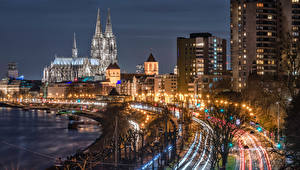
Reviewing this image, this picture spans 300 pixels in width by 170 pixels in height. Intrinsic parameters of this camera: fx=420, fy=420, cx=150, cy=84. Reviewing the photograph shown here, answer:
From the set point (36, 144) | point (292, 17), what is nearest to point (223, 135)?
point (36, 144)

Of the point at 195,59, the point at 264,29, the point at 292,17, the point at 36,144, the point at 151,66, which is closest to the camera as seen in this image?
the point at 36,144

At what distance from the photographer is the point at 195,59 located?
130m

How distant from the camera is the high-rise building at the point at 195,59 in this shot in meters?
129

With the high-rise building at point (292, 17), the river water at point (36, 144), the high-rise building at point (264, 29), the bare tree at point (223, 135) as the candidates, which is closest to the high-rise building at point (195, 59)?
the high-rise building at point (264, 29)

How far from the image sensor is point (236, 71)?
306 ft

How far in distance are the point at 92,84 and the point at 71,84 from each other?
38.1 ft

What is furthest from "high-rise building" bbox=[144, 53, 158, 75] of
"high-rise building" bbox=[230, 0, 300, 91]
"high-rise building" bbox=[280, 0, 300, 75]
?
"high-rise building" bbox=[280, 0, 300, 75]

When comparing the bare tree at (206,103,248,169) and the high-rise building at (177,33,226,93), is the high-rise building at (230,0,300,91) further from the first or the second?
the bare tree at (206,103,248,169)

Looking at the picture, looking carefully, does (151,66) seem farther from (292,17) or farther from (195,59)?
(292,17)

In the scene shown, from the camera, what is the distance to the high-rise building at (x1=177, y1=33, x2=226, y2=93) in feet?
424

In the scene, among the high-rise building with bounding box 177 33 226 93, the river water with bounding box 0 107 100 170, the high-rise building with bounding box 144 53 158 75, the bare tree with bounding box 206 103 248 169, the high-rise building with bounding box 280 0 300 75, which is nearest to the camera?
the bare tree with bounding box 206 103 248 169

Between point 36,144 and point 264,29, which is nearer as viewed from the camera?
point 36,144

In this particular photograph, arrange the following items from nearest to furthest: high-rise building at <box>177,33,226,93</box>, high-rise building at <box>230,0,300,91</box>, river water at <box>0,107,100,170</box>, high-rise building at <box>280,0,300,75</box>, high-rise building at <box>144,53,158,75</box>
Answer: river water at <box>0,107,100,170</box>, high-rise building at <box>280,0,300,75</box>, high-rise building at <box>230,0,300,91</box>, high-rise building at <box>177,33,226,93</box>, high-rise building at <box>144,53,158,75</box>

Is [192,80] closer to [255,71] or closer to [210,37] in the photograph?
[210,37]
